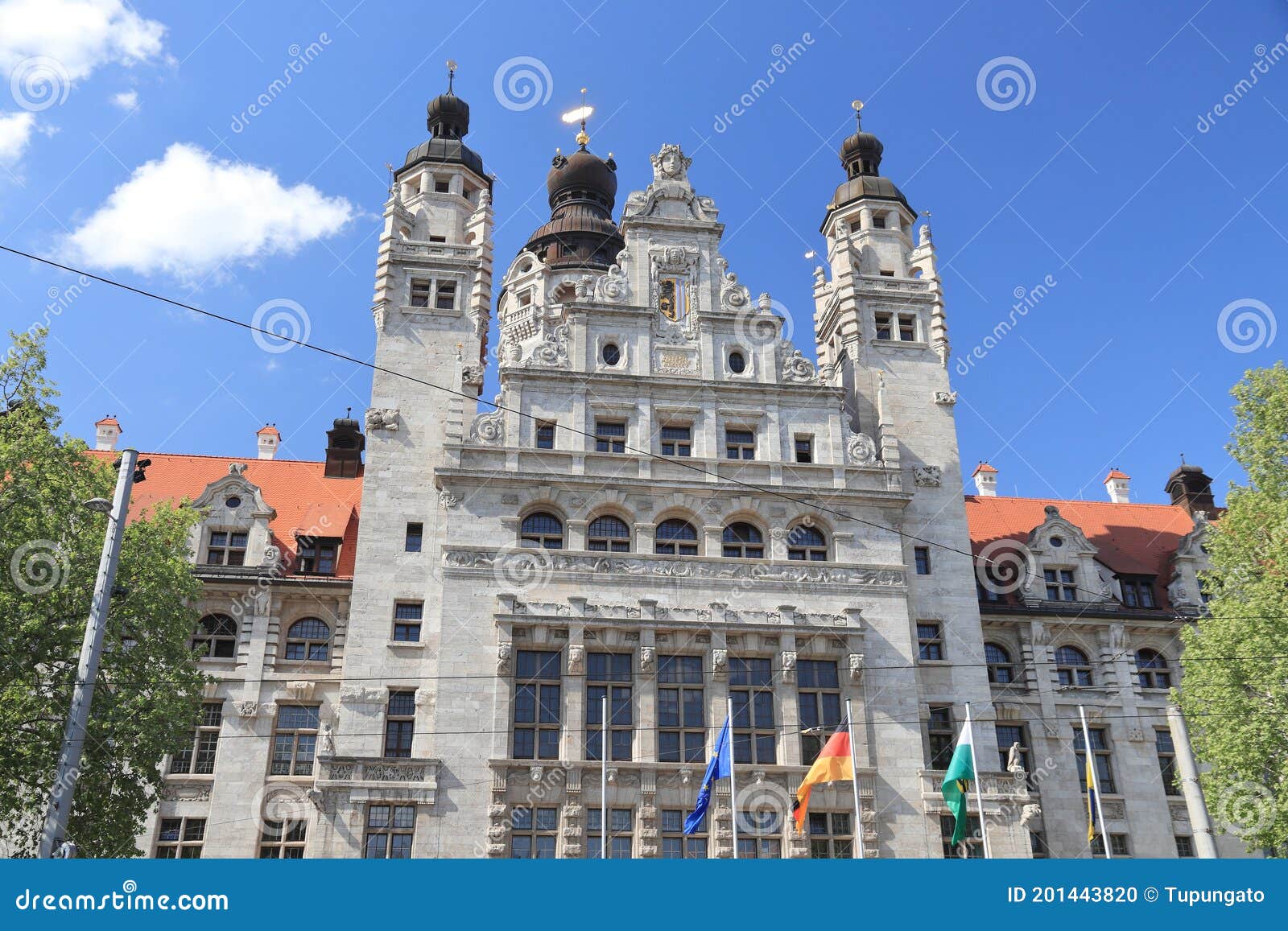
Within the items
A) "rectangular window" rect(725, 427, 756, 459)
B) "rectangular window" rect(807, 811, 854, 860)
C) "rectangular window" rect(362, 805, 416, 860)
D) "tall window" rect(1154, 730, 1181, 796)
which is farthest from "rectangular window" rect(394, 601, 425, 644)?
"tall window" rect(1154, 730, 1181, 796)

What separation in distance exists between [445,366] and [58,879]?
31894 millimetres

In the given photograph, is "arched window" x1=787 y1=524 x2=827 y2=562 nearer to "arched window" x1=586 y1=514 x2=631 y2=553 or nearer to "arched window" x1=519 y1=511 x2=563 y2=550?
"arched window" x1=586 y1=514 x2=631 y2=553

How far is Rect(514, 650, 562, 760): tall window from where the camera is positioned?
3428 centimetres

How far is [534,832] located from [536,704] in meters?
3.95

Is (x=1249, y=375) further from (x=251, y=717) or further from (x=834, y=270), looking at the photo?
(x=251, y=717)

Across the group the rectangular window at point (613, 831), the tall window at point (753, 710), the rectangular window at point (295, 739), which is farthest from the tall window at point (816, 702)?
the rectangular window at point (295, 739)

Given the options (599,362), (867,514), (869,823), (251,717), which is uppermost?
(599,362)

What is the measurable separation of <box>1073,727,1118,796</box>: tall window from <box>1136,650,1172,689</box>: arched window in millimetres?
3149

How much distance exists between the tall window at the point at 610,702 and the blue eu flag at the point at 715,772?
12.8 ft

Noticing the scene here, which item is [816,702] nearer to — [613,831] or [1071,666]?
[613,831]

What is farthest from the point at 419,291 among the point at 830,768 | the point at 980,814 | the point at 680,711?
the point at 980,814

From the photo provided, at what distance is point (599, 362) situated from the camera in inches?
1598

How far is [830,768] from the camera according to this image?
31281 mm

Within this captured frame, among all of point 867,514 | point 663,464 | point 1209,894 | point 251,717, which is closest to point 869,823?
point 867,514
